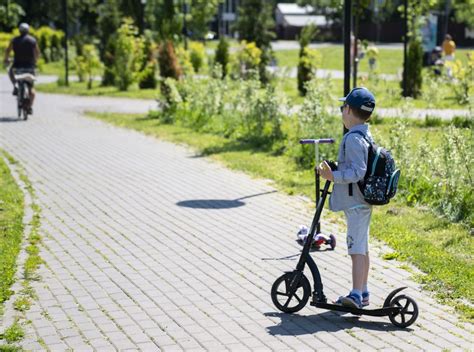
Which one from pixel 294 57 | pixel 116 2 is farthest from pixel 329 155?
pixel 294 57

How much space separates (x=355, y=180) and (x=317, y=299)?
0.82 metres

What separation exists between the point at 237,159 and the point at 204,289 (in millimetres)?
6417

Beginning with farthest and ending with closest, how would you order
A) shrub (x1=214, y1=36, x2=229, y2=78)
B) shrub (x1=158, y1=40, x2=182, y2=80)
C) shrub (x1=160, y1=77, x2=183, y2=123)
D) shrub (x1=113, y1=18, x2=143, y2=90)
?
shrub (x1=214, y1=36, x2=229, y2=78) → shrub (x1=113, y1=18, x2=143, y2=90) → shrub (x1=158, y1=40, x2=182, y2=80) → shrub (x1=160, y1=77, x2=183, y2=123)

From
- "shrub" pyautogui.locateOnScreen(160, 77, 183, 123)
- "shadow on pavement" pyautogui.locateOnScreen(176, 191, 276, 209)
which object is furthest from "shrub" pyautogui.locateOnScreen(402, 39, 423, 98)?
"shadow on pavement" pyautogui.locateOnScreen(176, 191, 276, 209)

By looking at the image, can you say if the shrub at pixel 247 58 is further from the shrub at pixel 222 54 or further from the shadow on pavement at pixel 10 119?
the shadow on pavement at pixel 10 119

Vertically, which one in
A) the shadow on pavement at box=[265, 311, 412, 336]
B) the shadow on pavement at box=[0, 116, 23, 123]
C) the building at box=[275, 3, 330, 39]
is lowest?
the shadow on pavement at box=[265, 311, 412, 336]

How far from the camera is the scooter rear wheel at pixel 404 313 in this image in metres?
5.58

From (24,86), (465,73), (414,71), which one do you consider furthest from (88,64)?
(465,73)

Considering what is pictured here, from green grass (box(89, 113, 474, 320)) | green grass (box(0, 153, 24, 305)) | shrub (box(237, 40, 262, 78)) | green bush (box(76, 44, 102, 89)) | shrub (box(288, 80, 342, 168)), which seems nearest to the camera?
green grass (box(89, 113, 474, 320))

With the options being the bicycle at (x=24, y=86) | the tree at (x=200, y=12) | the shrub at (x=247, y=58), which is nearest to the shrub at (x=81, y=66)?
the tree at (x=200, y=12)

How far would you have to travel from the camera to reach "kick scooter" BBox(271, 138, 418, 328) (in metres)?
5.61

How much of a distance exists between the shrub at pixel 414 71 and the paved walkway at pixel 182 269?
1044 centimetres

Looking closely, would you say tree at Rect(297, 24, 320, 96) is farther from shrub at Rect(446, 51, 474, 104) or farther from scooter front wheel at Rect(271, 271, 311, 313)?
scooter front wheel at Rect(271, 271, 311, 313)

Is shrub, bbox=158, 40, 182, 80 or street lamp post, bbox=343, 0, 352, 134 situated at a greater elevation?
street lamp post, bbox=343, 0, 352, 134
